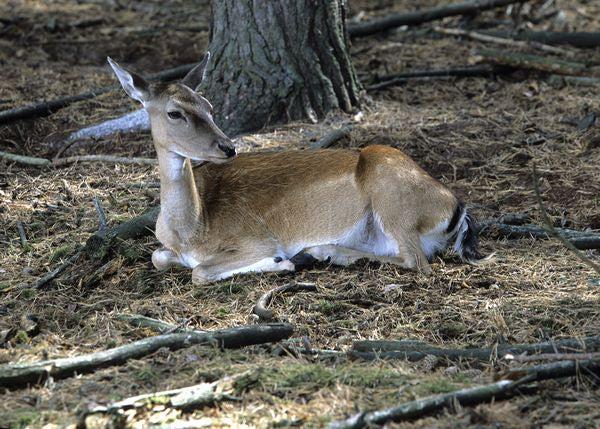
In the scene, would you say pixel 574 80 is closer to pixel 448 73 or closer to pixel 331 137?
pixel 448 73

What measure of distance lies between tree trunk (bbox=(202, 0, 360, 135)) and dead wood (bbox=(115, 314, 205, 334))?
345cm

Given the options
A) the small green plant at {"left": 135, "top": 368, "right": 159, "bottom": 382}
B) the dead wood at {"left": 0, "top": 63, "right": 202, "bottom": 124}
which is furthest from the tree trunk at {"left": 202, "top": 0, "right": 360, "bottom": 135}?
the small green plant at {"left": 135, "top": 368, "right": 159, "bottom": 382}

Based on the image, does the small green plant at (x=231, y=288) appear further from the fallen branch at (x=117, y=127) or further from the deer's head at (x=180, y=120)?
the fallen branch at (x=117, y=127)

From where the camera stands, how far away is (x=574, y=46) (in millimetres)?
11461

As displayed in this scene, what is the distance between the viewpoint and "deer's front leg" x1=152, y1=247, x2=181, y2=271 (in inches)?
249

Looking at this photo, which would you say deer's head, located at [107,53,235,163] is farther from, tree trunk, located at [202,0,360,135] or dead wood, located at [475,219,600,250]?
tree trunk, located at [202,0,360,135]

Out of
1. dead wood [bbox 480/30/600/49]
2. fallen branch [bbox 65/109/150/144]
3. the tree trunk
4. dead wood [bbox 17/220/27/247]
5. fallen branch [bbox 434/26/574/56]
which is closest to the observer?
dead wood [bbox 17/220/27/247]

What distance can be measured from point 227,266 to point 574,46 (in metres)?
6.83

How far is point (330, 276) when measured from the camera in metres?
6.25

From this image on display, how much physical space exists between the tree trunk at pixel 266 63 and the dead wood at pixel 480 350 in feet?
13.5

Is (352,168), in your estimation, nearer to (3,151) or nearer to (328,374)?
(328,374)

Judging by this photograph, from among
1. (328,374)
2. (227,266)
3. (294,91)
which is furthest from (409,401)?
(294,91)

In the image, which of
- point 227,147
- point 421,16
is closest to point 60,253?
point 227,147

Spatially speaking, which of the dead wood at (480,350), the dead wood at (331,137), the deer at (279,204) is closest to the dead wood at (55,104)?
the dead wood at (331,137)
